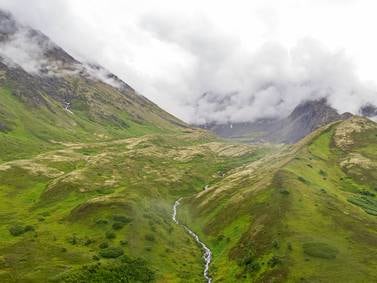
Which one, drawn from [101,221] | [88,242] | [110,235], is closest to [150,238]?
[110,235]

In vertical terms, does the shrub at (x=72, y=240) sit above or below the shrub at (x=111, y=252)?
below

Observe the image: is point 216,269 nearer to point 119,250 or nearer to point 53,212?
point 119,250

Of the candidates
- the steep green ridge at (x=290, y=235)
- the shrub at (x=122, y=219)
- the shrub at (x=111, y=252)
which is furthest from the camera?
the shrub at (x=122, y=219)

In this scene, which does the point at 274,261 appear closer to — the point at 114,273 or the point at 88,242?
the point at 114,273

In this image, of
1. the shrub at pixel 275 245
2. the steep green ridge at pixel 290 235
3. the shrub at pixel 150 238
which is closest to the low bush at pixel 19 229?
the shrub at pixel 150 238

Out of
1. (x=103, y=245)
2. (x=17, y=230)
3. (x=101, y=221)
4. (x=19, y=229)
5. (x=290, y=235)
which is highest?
(x=290, y=235)

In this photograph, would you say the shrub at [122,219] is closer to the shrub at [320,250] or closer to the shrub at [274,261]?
the shrub at [274,261]

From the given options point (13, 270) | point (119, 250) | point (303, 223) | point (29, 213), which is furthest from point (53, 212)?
point (303, 223)

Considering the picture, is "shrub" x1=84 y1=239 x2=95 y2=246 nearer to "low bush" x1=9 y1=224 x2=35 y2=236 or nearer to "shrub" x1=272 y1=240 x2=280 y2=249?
"low bush" x1=9 y1=224 x2=35 y2=236

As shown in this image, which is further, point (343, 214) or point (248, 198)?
point (248, 198)
